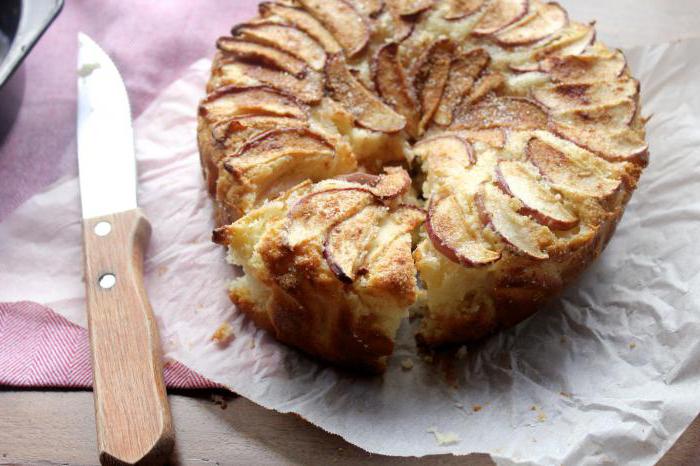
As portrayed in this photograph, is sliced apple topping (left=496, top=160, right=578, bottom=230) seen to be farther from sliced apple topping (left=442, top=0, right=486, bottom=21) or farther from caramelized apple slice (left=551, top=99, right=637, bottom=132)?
sliced apple topping (left=442, top=0, right=486, bottom=21)

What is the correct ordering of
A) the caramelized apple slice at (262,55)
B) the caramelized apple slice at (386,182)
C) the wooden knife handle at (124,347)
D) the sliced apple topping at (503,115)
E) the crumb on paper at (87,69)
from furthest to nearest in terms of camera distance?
the crumb on paper at (87,69), the caramelized apple slice at (262,55), the sliced apple topping at (503,115), the caramelized apple slice at (386,182), the wooden knife handle at (124,347)

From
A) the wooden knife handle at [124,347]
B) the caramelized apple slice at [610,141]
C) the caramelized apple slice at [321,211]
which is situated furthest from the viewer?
the caramelized apple slice at [610,141]

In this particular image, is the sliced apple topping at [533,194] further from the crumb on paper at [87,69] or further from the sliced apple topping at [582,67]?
the crumb on paper at [87,69]

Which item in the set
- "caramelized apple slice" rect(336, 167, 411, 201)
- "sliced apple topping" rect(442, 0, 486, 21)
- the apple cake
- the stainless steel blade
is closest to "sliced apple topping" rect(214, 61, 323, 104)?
the apple cake

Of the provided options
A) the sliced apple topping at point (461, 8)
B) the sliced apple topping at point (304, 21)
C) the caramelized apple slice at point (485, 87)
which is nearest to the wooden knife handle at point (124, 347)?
the sliced apple topping at point (304, 21)

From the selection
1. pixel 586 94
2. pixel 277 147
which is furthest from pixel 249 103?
pixel 586 94

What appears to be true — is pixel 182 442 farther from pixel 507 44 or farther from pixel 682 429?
pixel 507 44

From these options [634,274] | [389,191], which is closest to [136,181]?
[389,191]
